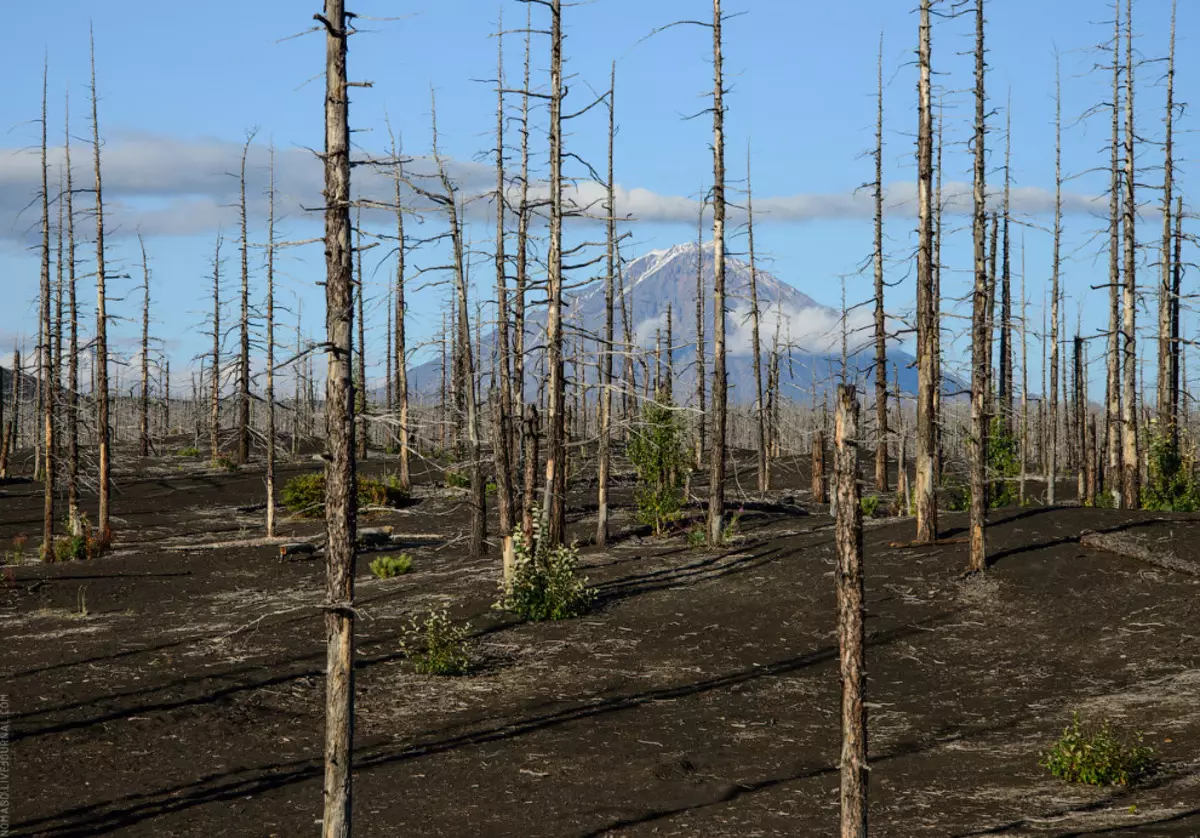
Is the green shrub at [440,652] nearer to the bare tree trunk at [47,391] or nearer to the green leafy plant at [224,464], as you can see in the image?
the bare tree trunk at [47,391]

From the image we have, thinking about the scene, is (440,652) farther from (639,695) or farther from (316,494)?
(316,494)

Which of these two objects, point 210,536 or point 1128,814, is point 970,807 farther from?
point 210,536

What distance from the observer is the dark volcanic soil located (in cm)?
1118

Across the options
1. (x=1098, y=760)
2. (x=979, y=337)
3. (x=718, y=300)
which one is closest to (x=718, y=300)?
(x=718, y=300)

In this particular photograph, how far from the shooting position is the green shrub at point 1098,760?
11.3 meters

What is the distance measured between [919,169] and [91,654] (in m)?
17.9

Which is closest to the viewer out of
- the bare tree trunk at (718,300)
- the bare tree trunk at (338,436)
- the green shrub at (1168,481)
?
the bare tree trunk at (338,436)

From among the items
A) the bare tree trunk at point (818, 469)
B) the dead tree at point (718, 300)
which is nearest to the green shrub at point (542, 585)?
the dead tree at point (718, 300)

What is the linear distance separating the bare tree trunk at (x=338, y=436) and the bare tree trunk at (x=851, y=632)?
400 cm

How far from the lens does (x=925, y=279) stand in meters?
22.3

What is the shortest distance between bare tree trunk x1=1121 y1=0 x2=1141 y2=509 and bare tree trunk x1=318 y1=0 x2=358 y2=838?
23.5m

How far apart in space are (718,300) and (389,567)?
31.6ft

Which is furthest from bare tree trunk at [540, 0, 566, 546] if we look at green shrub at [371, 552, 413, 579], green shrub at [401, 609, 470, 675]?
green shrub at [371, 552, 413, 579]

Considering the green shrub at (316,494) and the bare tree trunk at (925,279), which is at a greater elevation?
the bare tree trunk at (925,279)
